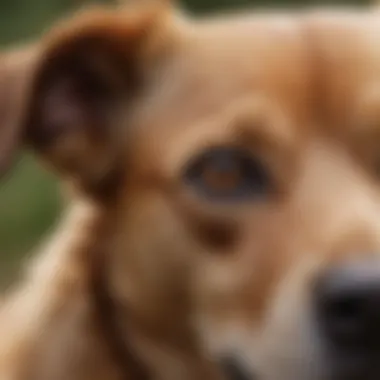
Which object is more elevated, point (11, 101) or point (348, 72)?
point (11, 101)

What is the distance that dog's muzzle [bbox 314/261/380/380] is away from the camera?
104 inches

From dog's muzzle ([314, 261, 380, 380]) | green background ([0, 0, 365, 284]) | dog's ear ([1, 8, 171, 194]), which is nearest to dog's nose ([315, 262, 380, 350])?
dog's muzzle ([314, 261, 380, 380])

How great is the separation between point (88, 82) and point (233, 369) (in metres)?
0.72

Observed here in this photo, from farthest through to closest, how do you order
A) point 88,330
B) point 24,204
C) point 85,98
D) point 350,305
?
point 24,204
point 85,98
point 88,330
point 350,305

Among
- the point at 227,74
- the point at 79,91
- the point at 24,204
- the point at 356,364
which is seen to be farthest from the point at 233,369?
the point at 24,204

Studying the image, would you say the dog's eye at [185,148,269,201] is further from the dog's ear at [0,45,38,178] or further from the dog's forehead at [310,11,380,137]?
the dog's ear at [0,45,38,178]

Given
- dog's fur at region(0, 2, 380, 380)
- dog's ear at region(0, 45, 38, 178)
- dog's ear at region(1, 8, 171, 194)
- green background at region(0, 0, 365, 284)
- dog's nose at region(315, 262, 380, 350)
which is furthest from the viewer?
green background at region(0, 0, 365, 284)

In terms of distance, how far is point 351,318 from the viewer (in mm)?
2674

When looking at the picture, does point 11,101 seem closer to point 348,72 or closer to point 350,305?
point 348,72

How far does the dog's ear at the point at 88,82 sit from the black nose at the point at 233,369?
1.56ft

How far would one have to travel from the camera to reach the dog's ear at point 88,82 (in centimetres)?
301

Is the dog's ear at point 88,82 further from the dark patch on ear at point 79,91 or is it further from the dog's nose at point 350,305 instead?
the dog's nose at point 350,305

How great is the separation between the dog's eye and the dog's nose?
0.94ft

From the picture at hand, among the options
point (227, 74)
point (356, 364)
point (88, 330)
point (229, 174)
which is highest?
point (227, 74)
